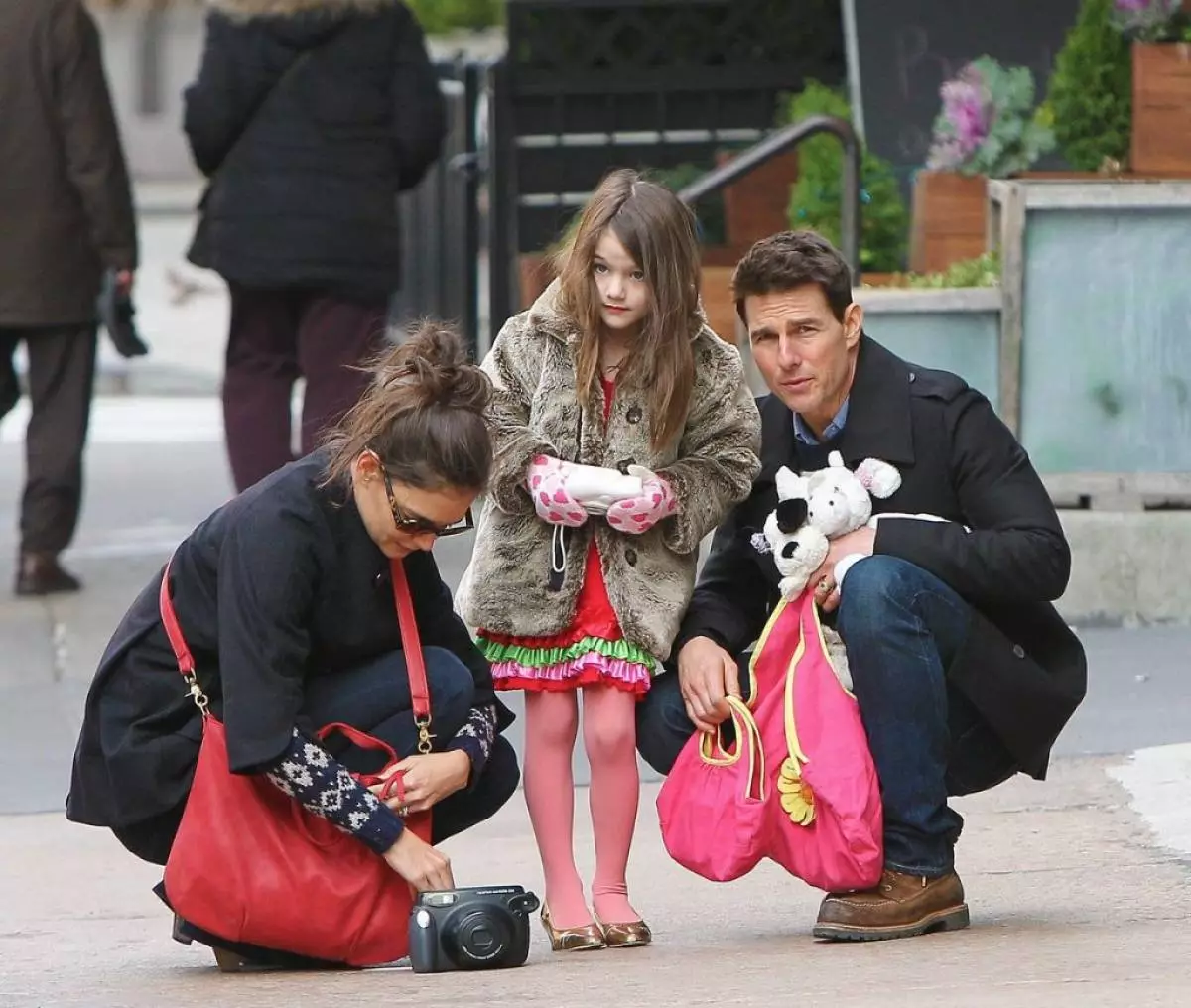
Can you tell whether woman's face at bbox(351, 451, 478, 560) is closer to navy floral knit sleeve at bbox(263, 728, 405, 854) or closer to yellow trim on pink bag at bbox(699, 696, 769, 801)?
navy floral knit sleeve at bbox(263, 728, 405, 854)

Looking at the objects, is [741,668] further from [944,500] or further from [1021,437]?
[1021,437]

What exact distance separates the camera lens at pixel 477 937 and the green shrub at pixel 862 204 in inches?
167

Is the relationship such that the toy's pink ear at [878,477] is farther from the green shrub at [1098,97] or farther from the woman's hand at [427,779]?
the green shrub at [1098,97]

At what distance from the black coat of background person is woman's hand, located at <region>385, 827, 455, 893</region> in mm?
3695

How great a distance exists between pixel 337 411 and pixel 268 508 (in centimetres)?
352

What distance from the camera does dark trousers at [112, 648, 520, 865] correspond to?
161 inches

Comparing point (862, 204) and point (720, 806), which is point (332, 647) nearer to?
point (720, 806)

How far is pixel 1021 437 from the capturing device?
261 inches

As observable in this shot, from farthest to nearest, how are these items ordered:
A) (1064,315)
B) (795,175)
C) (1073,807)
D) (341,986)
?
(795,175) → (1064,315) → (1073,807) → (341,986)

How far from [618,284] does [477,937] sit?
3.76 ft

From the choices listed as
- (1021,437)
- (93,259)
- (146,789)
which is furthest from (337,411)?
(146,789)

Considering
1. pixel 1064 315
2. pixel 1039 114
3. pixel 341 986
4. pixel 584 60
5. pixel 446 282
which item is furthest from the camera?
pixel 446 282

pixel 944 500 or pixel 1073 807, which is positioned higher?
pixel 944 500

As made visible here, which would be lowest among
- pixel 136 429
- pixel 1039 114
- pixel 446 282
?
pixel 136 429
